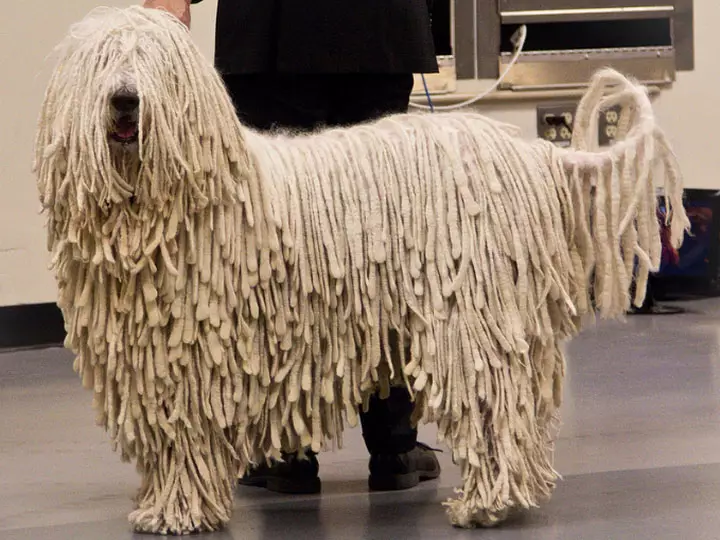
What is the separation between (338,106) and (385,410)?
67 centimetres

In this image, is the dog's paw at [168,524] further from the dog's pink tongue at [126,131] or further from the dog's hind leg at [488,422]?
the dog's pink tongue at [126,131]

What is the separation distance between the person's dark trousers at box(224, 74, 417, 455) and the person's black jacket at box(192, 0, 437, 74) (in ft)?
0.15

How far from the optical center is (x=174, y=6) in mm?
2537

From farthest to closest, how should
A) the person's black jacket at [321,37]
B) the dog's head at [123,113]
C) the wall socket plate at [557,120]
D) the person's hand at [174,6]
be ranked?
the wall socket plate at [557,120] → the person's black jacket at [321,37] → the person's hand at [174,6] → the dog's head at [123,113]

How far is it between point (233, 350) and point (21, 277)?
2.63 meters

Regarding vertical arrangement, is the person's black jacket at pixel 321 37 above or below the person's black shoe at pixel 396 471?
above

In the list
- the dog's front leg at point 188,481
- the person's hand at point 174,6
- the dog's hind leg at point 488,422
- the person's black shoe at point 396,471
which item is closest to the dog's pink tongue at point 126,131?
the person's hand at point 174,6

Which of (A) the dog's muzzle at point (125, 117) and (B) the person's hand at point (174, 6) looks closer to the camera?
(A) the dog's muzzle at point (125, 117)

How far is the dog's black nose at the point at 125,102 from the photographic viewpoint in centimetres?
219

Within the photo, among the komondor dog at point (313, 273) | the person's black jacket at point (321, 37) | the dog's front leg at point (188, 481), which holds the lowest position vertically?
the dog's front leg at point (188, 481)

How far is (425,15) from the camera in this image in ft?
9.27

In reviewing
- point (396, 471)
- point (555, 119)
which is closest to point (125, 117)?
point (396, 471)

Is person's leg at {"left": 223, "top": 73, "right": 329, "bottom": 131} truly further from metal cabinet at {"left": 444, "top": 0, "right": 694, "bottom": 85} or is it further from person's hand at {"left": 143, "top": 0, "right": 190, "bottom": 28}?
metal cabinet at {"left": 444, "top": 0, "right": 694, "bottom": 85}

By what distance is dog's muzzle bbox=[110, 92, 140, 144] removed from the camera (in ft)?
7.19
